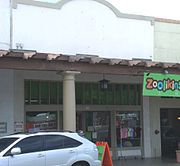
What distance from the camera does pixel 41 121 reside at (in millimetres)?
19750

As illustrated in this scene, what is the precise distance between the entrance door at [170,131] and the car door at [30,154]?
445 inches

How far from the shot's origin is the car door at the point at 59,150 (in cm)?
1308

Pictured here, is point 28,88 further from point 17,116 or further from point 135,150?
point 135,150

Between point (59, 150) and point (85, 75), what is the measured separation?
7.39m

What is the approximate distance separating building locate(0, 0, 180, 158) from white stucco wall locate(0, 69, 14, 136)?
0.13 ft

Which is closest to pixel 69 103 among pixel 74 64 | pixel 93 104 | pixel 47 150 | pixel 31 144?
pixel 74 64

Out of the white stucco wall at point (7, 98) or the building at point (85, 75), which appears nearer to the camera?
the building at point (85, 75)

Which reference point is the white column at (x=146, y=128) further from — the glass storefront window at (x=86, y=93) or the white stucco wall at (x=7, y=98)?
the white stucco wall at (x=7, y=98)

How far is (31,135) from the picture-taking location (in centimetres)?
1315

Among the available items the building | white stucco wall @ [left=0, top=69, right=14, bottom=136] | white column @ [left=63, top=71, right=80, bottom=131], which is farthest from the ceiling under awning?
white stucco wall @ [left=0, top=69, right=14, bottom=136]

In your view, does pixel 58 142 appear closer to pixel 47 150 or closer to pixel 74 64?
pixel 47 150

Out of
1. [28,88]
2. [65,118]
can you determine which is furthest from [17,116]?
[65,118]

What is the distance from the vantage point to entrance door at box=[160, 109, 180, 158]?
23.4 meters

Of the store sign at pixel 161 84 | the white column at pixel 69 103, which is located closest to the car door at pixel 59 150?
the white column at pixel 69 103
